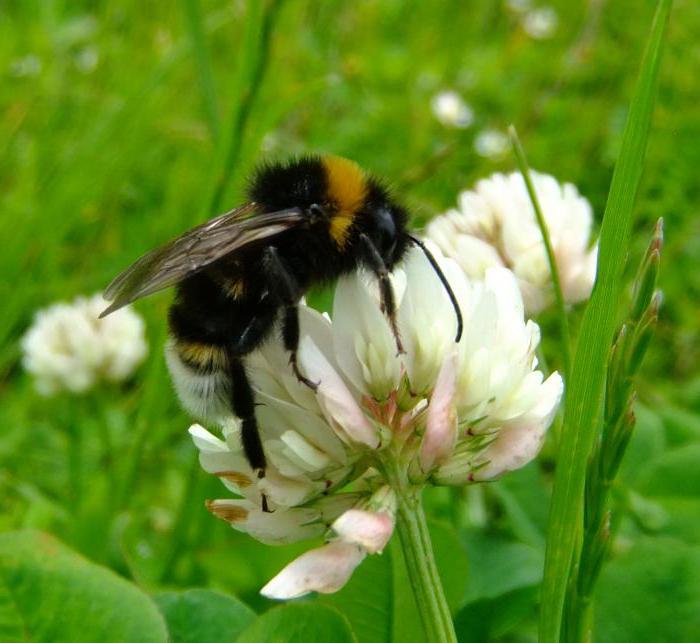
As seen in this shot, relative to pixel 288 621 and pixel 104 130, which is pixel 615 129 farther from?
pixel 288 621

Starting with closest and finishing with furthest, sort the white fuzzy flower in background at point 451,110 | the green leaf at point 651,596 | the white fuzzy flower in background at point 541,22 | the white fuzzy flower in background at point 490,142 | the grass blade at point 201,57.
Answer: the green leaf at point 651,596
the grass blade at point 201,57
the white fuzzy flower in background at point 490,142
the white fuzzy flower in background at point 451,110
the white fuzzy flower in background at point 541,22

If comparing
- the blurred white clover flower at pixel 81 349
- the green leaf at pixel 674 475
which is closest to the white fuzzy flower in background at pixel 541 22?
the blurred white clover flower at pixel 81 349

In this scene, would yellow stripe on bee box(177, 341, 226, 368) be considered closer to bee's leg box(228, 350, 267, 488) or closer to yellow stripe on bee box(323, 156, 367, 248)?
bee's leg box(228, 350, 267, 488)

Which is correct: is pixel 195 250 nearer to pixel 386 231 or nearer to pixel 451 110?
pixel 386 231

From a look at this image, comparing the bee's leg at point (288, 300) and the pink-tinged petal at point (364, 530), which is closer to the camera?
the pink-tinged petal at point (364, 530)

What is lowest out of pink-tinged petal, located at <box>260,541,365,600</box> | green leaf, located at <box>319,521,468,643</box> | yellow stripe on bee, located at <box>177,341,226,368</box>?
green leaf, located at <box>319,521,468,643</box>

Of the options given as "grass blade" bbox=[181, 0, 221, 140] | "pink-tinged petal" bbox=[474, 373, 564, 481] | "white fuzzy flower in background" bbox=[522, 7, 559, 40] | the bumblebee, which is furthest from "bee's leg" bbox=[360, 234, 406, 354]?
"white fuzzy flower in background" bbox=[522, 7, 559, 40]

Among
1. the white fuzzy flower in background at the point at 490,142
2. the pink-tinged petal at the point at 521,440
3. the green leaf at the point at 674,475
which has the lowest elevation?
the green leaf at the point at 674,475

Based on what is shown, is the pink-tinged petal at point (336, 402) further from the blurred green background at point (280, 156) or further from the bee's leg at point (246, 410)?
the blurred green background at point (280, 156)
